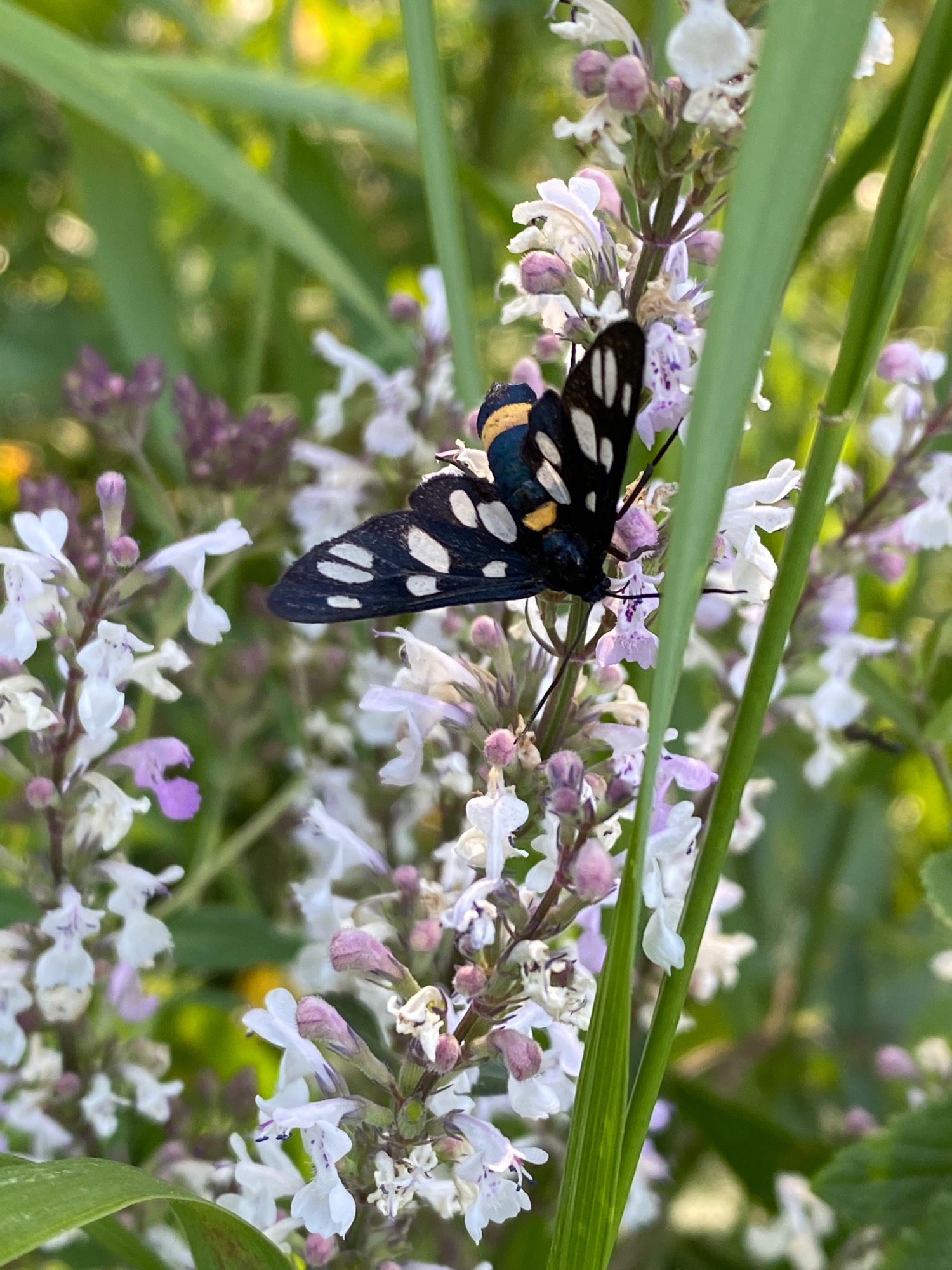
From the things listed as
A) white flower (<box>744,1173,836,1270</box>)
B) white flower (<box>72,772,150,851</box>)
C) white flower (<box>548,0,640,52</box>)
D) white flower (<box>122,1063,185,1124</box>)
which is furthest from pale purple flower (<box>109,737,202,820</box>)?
white flower (<box>744,1173,836,1270</box>)

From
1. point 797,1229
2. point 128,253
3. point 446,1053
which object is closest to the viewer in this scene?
point 446,1053

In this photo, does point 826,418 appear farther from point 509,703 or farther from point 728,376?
point 509,703

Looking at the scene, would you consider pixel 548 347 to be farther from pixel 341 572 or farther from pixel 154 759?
pixel 154 759

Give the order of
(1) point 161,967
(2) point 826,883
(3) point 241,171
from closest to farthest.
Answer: (1) point 161,967 → (3) point 241,171 → (2) point 826,883

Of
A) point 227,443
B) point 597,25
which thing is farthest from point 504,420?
point 227,443

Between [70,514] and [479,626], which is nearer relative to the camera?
[479,626]

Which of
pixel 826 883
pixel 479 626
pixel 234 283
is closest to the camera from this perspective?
pixel 479 626

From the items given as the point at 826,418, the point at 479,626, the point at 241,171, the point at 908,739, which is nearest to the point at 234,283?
the point at 241,171
